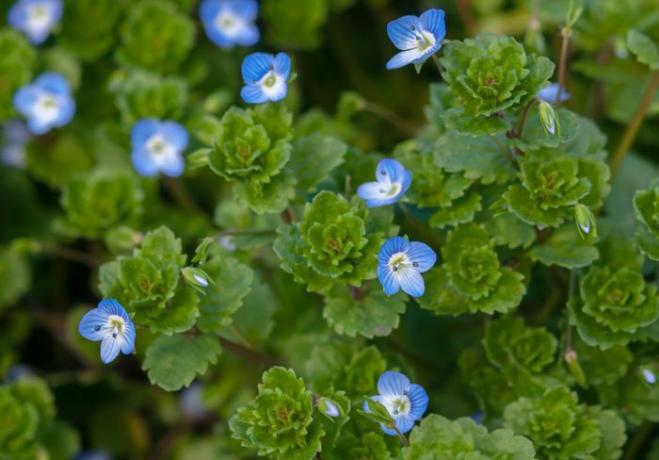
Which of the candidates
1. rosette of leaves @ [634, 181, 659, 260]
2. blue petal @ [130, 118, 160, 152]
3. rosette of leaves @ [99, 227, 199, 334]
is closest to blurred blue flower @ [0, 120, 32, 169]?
blue petal @ [130, 118, 160, 152]

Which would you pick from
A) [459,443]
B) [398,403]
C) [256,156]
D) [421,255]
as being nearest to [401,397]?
[398,403]

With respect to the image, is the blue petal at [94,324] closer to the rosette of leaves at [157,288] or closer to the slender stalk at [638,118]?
the rosette of leaves at [157,288]

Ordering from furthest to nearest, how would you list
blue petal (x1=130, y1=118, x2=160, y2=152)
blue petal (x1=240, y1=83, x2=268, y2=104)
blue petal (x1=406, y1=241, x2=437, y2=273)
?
1. blue petal (x1=130, y1=118, x2=160, y2=152)
2. blue petal (x1=240, y1=83, x2=268, y2=104)
3. blue petal (x1=406, y1=241, x2=437, y2=273)

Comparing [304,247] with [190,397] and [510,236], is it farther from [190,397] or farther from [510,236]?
[190,397]

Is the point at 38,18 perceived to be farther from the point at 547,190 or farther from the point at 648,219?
the point at 648,219

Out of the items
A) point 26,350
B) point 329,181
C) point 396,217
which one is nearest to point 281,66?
point 329,181

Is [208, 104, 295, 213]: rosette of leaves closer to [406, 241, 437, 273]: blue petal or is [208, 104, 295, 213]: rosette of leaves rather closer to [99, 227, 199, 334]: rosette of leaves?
[99, 227, 199, 334]: rosette of leaves

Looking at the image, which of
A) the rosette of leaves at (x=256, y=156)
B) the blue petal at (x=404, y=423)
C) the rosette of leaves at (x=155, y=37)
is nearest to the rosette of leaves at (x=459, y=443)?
the blue petal at (x=404, y=423)
